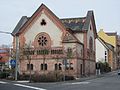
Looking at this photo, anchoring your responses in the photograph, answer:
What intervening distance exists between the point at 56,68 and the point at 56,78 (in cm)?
1847

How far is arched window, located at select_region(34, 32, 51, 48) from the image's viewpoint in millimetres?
64575

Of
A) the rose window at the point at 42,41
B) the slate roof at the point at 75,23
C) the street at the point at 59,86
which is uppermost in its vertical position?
the slate roof at the point at 75,23

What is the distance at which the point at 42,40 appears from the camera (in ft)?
214

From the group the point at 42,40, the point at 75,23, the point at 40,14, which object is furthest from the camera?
the point at 75,23

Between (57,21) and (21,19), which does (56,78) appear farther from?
(21,19)

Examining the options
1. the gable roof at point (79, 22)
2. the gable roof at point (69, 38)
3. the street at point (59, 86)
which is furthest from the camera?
the gable roof at point (79, 22)

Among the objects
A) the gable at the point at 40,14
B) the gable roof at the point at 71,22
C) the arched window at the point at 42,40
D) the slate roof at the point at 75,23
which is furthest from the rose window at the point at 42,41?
the slate roof at the point at 75,23

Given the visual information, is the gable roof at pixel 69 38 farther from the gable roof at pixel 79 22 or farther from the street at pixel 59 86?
the street at pixel 59 86

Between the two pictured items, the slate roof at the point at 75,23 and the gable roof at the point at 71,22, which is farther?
the slate roof at the point at 75,23

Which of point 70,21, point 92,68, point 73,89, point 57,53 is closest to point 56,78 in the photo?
point 73,89

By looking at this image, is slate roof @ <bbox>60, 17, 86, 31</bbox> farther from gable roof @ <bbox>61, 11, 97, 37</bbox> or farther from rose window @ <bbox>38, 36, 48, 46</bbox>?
rose window @ <bbox>38, 36, 48, 46</bbox>

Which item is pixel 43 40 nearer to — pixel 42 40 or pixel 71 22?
pixel 42 40

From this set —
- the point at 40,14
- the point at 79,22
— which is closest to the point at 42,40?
the point at 40,14

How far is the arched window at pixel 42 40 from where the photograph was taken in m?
64.6
